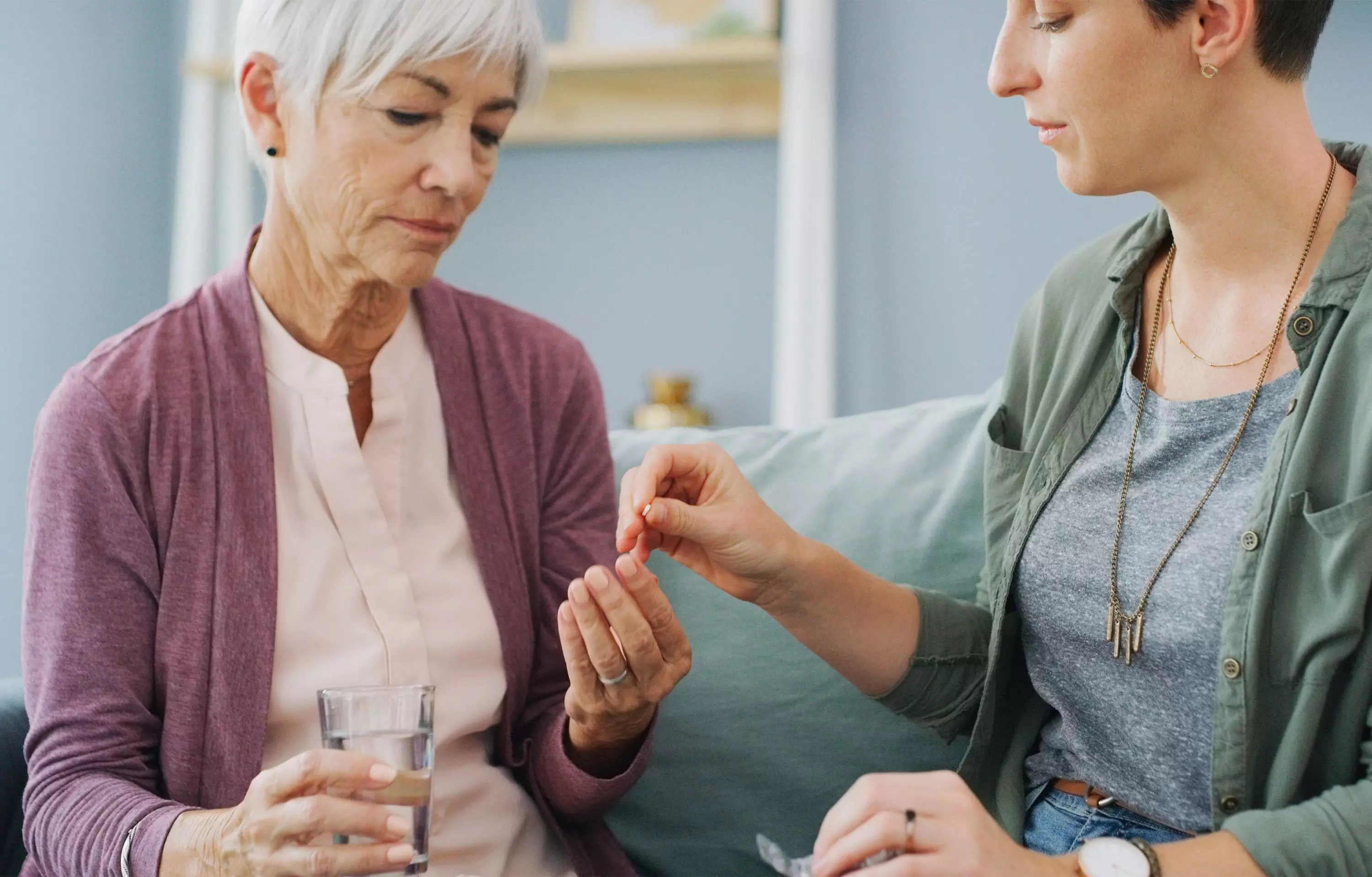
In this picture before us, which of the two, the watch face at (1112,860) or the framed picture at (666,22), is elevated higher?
the framed picture at (666,22)

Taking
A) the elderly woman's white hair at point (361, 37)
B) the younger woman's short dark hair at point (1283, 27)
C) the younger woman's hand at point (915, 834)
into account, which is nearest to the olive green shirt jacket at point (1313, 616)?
the younger woman's short dark hair at point (1283, 27)

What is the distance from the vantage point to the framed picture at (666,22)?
2.78 metres

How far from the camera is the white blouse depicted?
4.14 feet

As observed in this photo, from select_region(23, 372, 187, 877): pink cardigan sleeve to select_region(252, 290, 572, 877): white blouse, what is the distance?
13 cm

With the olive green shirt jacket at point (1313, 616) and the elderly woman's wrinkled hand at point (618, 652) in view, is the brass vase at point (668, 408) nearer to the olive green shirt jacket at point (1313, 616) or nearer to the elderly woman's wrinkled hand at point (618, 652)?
the elderly woman's wrinkled hand at point (618, 652)

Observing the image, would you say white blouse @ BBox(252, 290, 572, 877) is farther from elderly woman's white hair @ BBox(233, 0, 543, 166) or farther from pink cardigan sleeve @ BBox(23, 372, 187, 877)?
elderly woman's white hair @ BBox(233, 0, 543, 166)

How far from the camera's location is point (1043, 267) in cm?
261

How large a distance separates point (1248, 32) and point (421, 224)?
0.81 m

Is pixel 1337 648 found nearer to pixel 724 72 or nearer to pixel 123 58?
pixel 724 72

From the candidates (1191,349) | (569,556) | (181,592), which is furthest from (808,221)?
(181,592)

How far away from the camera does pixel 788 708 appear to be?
4.61ft

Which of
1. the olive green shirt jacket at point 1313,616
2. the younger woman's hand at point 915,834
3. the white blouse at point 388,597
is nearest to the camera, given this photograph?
the younger woman's hand at point 915,834

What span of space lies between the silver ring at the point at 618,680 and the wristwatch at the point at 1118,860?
0.44 metres

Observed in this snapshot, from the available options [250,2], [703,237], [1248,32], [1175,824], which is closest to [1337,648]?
[1175,824]
